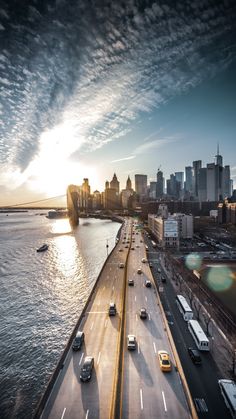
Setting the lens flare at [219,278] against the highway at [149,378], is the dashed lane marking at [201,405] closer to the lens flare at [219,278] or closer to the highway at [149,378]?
the highway at [149,378]

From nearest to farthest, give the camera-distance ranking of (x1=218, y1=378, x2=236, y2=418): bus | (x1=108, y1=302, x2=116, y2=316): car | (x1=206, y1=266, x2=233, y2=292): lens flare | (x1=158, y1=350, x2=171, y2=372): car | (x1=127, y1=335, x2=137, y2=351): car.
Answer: (x1=218, y1=378, x2=236, y2=418): bus, (x1=158, y1=350, x2=171, y2=372): car, (x1=127, y1=335, x2=137, y2=351): car, (x1=108, y1=302, x2=116, y2=316): car, (x1=206, y1=266, x2=233, y2=292): lens flare

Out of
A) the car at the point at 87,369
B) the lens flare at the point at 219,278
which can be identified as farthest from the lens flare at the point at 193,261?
the car at the point at 87,369

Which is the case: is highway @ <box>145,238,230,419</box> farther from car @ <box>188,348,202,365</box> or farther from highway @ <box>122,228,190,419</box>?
highway @ <box>122,228,190,419</box>

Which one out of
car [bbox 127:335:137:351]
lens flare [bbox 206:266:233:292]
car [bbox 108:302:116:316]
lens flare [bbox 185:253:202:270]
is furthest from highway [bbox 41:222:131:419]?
lens flare [bbox 185:253:202:270]

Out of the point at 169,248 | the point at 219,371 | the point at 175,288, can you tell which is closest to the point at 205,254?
the point at 169,248

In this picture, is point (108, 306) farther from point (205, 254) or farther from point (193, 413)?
point (205, 254)
